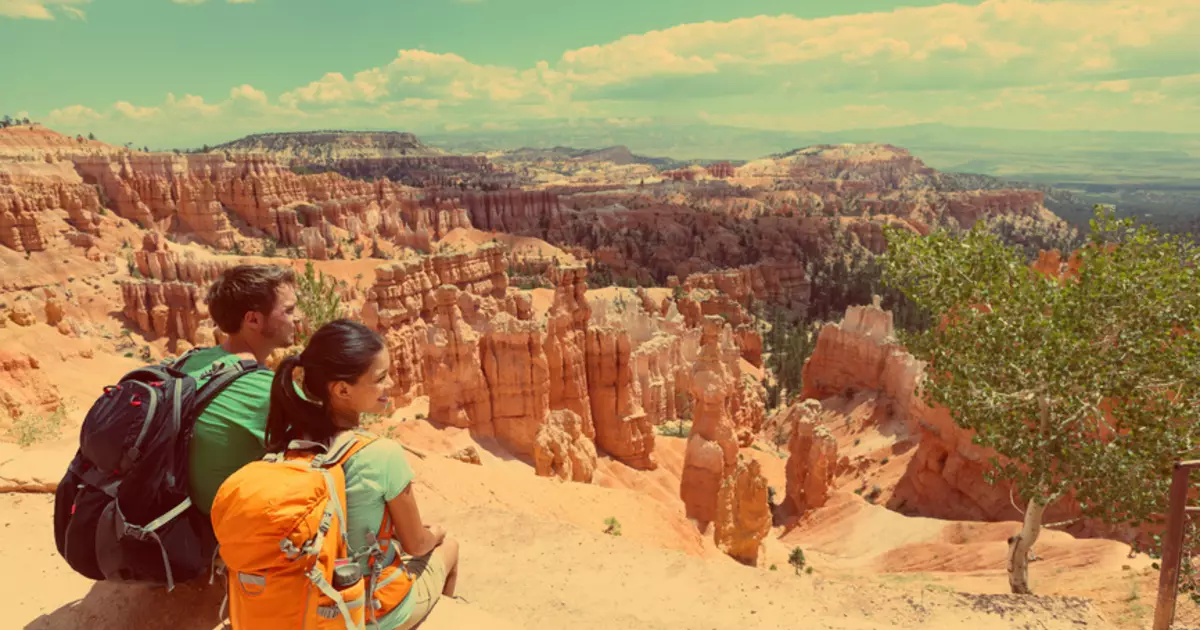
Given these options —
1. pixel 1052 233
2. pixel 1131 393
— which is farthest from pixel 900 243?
pixel 1052 233

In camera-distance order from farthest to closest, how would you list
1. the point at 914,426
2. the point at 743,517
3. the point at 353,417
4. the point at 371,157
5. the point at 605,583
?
the point at 371,157
the point at 914,426
the point at 743,517
the point at 605,583
the point at 353,417

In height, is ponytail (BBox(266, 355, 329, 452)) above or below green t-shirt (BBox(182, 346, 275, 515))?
above

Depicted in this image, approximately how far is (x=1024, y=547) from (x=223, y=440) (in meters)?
8.88

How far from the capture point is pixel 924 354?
→ 9312mm

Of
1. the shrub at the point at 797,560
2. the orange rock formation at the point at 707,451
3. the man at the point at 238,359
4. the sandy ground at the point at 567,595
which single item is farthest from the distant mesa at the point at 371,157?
the man at the point at 238,359

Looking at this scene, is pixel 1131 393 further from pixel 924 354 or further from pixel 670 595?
pixel 670 595

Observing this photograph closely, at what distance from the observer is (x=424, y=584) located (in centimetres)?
358

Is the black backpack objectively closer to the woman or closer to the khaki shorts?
the woman

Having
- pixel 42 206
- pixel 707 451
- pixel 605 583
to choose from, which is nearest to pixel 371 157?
pixel 42 206

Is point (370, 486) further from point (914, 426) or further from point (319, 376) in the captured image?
point (914, 426)

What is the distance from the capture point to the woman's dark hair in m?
3.02

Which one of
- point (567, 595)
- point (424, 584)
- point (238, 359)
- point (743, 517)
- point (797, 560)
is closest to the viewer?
point (424, 584)

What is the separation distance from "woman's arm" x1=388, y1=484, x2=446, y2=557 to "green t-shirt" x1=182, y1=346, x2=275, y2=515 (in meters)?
0.81

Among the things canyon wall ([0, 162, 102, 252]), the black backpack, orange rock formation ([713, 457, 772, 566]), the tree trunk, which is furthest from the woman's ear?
canyon wall ([0, 162, 102, 252])
